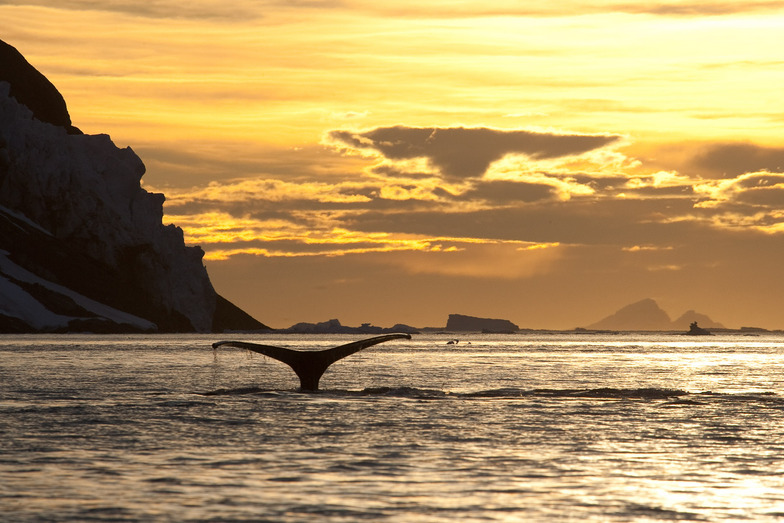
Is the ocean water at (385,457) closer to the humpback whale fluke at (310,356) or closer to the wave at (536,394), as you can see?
the wave at (536,394)

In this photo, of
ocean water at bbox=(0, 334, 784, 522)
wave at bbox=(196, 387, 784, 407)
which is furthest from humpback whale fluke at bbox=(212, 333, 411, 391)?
ocean water at bbox=(0, 334, 784, 522)

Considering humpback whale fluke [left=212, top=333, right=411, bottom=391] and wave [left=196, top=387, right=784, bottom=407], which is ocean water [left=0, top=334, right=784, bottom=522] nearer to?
wave [left=196, top=387, right=784, bottom=407]

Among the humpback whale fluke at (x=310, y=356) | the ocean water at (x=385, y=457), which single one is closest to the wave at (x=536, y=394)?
the ocean water at (x=385, y=457)

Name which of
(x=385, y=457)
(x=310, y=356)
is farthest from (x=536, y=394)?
(x=385, y=457)

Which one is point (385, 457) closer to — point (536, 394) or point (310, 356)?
point (310, 356)

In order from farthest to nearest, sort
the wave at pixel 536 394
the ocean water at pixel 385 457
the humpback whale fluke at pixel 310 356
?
the humpback whale fluke at pixel 310 356 < the wave at pixel 536 394 < the ocean water at pixel 385 457

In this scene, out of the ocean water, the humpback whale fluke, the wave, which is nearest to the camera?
the ocean water

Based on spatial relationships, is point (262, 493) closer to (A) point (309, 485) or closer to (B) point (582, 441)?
(A) point (309, 485)

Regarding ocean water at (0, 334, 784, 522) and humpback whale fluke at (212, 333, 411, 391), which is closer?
ocean water at (0, 334, 784, 522)

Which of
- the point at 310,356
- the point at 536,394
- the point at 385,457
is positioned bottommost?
the point at 385,457

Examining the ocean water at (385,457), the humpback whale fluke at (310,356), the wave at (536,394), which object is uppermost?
the humpback whale fluke at (310,356)

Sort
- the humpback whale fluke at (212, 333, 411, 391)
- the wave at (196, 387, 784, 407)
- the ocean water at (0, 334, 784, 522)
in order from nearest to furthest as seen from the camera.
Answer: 1. the ocean water at (0, 334, 784, 522)
2. the wave at (196, 387, 784, 407)
3. the humpback whale fluke at (212, 333, 411, 391)

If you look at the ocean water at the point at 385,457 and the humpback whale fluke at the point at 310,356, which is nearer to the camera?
the ocean water at the point at 385,457

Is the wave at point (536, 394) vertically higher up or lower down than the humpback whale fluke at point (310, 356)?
lower down
